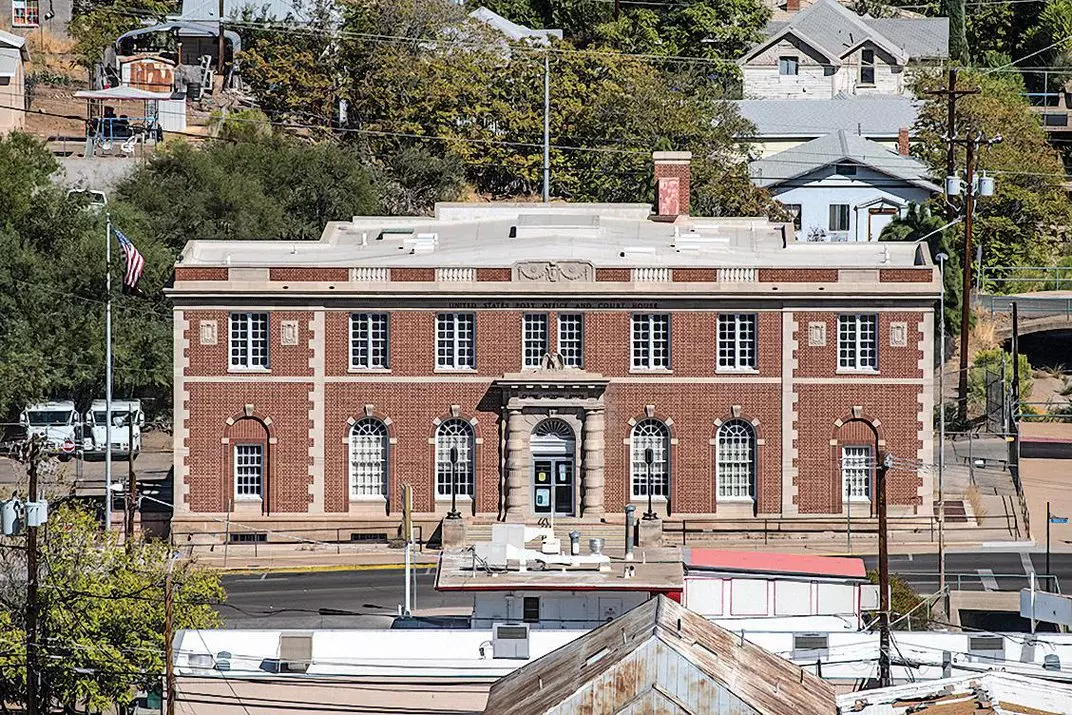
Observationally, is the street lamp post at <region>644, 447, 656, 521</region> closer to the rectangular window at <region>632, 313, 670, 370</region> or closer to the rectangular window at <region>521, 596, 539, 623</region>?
the rectangular window at <region>632, 313, 670, 370</region>

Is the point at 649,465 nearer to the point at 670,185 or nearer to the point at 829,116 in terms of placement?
the point at 670,185

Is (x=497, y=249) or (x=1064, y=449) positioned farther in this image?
(x=1064, y=449)

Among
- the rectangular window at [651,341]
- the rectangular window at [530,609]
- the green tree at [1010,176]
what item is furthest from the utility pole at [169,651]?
the green tree at [1010,176]

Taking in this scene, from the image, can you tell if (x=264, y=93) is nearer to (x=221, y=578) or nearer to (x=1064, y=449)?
(x=1064, y=449)

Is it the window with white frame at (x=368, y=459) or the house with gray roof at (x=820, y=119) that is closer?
the window with white frame at (x=368, y=459)

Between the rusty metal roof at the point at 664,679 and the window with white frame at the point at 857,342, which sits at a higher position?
the window with white frame at the point at 857,342

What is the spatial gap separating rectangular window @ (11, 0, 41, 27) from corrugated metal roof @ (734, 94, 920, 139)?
39461 mm

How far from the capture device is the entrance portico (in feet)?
247

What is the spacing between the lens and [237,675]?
172ft

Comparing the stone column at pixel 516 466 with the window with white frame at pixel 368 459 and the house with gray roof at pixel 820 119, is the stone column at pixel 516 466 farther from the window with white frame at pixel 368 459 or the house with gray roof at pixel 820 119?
the house with gray roof at pixel 820 119

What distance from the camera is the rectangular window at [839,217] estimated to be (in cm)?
12062

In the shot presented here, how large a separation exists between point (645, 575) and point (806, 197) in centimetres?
6660

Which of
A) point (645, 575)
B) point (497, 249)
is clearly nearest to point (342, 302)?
point (497, 249)

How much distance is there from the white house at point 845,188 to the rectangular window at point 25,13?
150 feet
